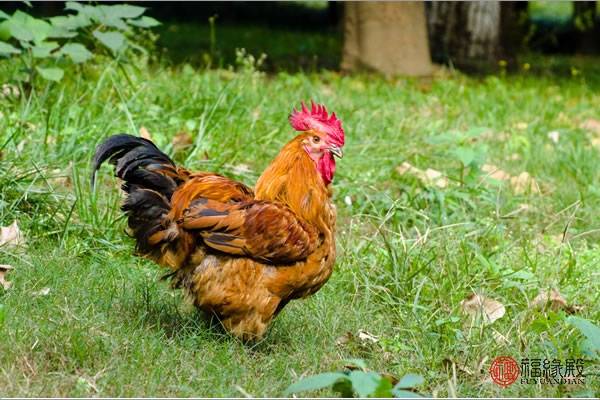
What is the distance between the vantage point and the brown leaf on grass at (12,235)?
15.6ft

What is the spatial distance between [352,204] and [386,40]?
430 centimetres

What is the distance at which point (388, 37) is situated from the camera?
32.2ft

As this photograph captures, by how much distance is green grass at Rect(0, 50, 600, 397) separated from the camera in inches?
150

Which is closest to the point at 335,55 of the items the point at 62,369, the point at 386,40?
the point at 386,40

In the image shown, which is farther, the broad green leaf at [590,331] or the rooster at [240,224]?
the rooster at [240,224]

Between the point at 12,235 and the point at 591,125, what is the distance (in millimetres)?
5392

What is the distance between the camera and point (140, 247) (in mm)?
4148

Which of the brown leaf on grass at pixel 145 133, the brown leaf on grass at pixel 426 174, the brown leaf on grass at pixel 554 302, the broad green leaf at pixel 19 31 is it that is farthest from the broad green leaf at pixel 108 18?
the brown leaf on grass at pixel 554 302

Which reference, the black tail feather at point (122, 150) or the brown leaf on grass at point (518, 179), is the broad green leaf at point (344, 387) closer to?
the black tail feather at point (122, 150)

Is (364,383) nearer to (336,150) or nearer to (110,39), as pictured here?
(336,150)

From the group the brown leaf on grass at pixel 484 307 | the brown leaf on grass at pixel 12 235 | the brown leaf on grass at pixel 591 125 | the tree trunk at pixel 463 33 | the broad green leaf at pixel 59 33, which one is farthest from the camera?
the tree trunk at pixel 463 33

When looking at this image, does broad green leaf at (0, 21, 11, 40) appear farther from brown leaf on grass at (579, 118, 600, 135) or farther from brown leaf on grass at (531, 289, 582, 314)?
brown leaf on grass at (579, 118, 600, 135)

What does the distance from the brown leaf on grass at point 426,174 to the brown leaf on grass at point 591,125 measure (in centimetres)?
244

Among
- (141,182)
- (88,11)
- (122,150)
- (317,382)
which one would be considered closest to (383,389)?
(317,382)
